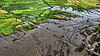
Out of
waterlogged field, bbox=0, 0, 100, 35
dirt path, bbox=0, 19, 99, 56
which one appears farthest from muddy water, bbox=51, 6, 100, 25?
dirt path, bbox=0, 19, 99, 56

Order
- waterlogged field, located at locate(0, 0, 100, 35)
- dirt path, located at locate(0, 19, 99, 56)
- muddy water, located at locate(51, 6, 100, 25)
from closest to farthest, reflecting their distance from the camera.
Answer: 1. dirt path, located at locate(0, 19, 99, 56)
2. waterlogged field, located at locate(0, 0, 100, 35)
3. muddy water, located at locate(51, 6, 100, 25)

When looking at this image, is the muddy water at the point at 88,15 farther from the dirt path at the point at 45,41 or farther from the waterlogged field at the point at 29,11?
the dirt path at the point at 45,41

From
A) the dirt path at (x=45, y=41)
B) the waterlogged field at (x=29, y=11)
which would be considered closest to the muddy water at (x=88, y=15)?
the waterlogged field at (x=29, y=11)

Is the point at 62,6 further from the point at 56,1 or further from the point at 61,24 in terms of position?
the point at 61,24

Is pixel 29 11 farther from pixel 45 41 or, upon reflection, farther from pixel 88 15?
pixel 45 41

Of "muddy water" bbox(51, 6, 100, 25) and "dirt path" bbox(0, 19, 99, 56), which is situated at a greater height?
"dirt path" bbox(0, 19, 99, 56)

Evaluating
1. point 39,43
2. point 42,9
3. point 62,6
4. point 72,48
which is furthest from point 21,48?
point 62,6

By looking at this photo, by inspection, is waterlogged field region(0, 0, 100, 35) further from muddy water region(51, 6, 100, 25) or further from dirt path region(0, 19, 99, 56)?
dirt path region(0, 19, 99, 56)

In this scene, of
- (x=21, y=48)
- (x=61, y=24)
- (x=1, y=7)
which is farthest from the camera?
(x=1, y=7)
